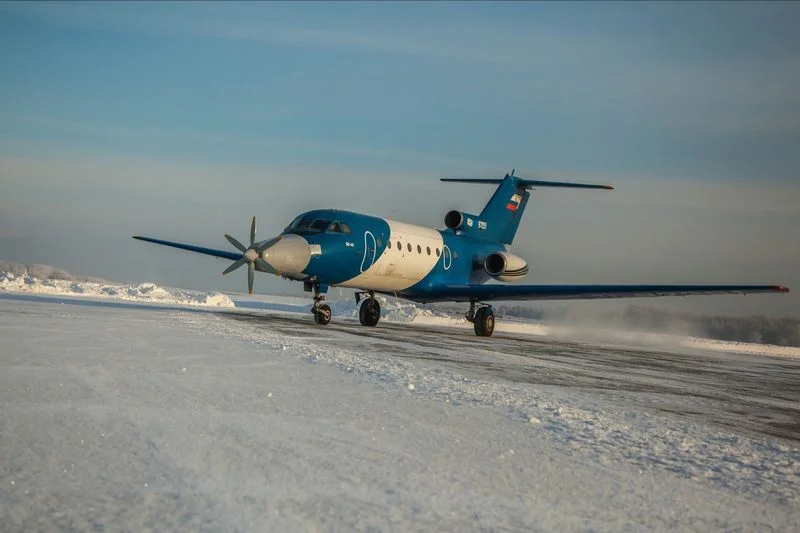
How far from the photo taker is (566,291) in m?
22.6

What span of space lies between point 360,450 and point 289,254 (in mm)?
15306

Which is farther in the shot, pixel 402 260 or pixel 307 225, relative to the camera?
pixel 402 260

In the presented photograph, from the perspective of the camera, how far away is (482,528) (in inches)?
131

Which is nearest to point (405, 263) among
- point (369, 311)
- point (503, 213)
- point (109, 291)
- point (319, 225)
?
point (369, 311)

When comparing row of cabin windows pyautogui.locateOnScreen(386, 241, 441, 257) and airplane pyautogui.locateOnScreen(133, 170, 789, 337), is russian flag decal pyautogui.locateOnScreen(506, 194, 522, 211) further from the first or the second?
row of cabin windows pyautogui.locateOnScreen(386, 241, 441, 257)

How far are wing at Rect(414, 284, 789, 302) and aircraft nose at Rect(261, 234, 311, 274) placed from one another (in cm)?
640

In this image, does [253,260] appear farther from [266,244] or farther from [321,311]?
[321,311]

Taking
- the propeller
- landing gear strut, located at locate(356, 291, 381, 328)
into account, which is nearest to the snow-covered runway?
the propeller

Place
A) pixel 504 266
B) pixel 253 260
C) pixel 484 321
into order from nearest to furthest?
1. pixel 253 260
2. pixel 484 321
3. pixel 504 266

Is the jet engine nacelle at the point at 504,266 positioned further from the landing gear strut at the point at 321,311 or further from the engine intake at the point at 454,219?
the landing gear strut at the point at 321,311

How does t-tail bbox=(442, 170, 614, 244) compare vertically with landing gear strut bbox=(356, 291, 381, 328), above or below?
above

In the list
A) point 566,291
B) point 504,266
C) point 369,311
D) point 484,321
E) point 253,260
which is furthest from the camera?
point 504,266

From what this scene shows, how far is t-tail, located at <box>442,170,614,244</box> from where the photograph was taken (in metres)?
28.4

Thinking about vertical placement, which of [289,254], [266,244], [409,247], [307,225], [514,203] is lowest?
[289,254]
